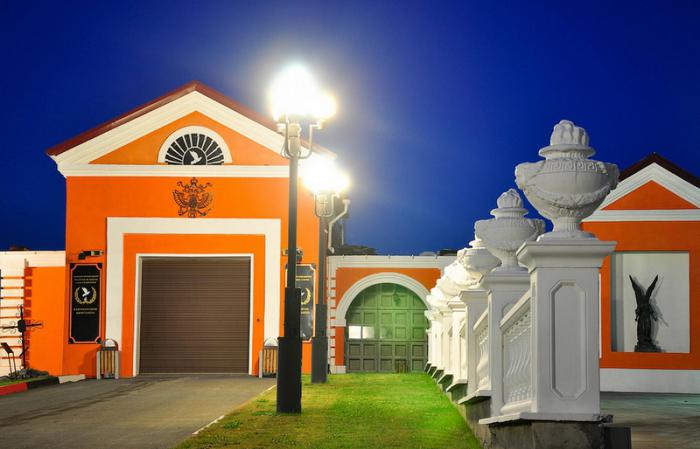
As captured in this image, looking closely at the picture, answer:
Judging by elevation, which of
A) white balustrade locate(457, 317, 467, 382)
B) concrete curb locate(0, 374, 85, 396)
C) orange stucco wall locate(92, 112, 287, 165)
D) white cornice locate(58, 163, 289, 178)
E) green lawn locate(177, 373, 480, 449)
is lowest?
concrete curb locate(0, 374, 85, 396)

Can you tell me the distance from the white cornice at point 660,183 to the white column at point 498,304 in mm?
13103

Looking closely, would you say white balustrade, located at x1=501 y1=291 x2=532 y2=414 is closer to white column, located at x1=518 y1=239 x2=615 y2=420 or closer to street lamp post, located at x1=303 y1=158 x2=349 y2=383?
white column, located at x1=518 y1=239 x2=615 y2=420

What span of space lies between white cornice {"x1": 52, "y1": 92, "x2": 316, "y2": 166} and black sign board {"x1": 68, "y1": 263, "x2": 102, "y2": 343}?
9.72ft

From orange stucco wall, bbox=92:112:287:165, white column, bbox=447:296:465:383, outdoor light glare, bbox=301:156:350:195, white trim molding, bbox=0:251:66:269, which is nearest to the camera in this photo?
white column, bbox=447:296:465:383

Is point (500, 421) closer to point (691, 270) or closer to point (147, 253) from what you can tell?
point (691, 270)

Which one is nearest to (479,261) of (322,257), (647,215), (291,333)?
(291,333)

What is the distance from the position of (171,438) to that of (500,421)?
454 cm

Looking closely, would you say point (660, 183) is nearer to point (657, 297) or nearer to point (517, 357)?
point (657, 297)

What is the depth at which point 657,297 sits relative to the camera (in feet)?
69.1

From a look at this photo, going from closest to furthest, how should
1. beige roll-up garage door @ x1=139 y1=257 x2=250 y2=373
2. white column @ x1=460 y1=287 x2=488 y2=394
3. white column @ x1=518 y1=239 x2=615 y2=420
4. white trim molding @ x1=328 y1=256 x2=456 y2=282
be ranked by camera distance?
white column @ x1=518 y1=239 x2=615 y2=420 < white column @ x1=460 y1=287 x2=488 y2=394 < beige roll-up garage door @ x1=139 y1=257 x2=250 y2=373 < white trim molding @ x1=328 y1=256 x2=456 y2=282

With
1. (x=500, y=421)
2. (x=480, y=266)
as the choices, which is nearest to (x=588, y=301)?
(x=500, y=421)

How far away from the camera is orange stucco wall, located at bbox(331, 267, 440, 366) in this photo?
28172 mm

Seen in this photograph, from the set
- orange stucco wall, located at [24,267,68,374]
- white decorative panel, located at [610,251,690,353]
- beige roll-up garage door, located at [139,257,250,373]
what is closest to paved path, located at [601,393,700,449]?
white decorative panel, located at [610,251,690,353]

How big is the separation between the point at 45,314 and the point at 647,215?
16505mm
